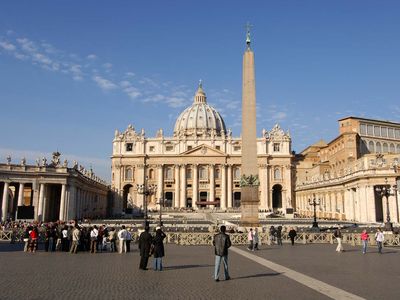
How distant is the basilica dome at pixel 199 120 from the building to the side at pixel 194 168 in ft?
96.7

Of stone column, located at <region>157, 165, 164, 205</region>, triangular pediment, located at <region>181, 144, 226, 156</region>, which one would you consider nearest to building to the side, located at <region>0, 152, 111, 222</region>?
stone column, located at <region>157, 165, 164, 205</region>

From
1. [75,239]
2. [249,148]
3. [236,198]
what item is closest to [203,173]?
[236,198]

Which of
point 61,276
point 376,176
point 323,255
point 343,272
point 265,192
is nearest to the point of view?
point 61,276

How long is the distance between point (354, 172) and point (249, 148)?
30.3 meters

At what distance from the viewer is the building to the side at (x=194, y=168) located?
94.5m

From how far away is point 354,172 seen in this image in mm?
49531

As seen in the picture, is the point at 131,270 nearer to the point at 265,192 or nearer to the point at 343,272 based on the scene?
the point at 343,272

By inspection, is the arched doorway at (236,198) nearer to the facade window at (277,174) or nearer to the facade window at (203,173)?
the facade window at (203,173)

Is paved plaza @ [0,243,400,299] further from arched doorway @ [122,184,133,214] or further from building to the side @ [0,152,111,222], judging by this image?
arched doorway @ [122,184,133,214]

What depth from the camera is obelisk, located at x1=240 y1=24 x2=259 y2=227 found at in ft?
77.0

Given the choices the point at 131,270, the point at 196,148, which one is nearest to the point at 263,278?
the point at 131,270

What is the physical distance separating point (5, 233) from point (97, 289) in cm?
1847

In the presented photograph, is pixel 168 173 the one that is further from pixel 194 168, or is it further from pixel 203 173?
pixel 203 173

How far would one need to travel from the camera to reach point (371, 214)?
46750 millimetres
